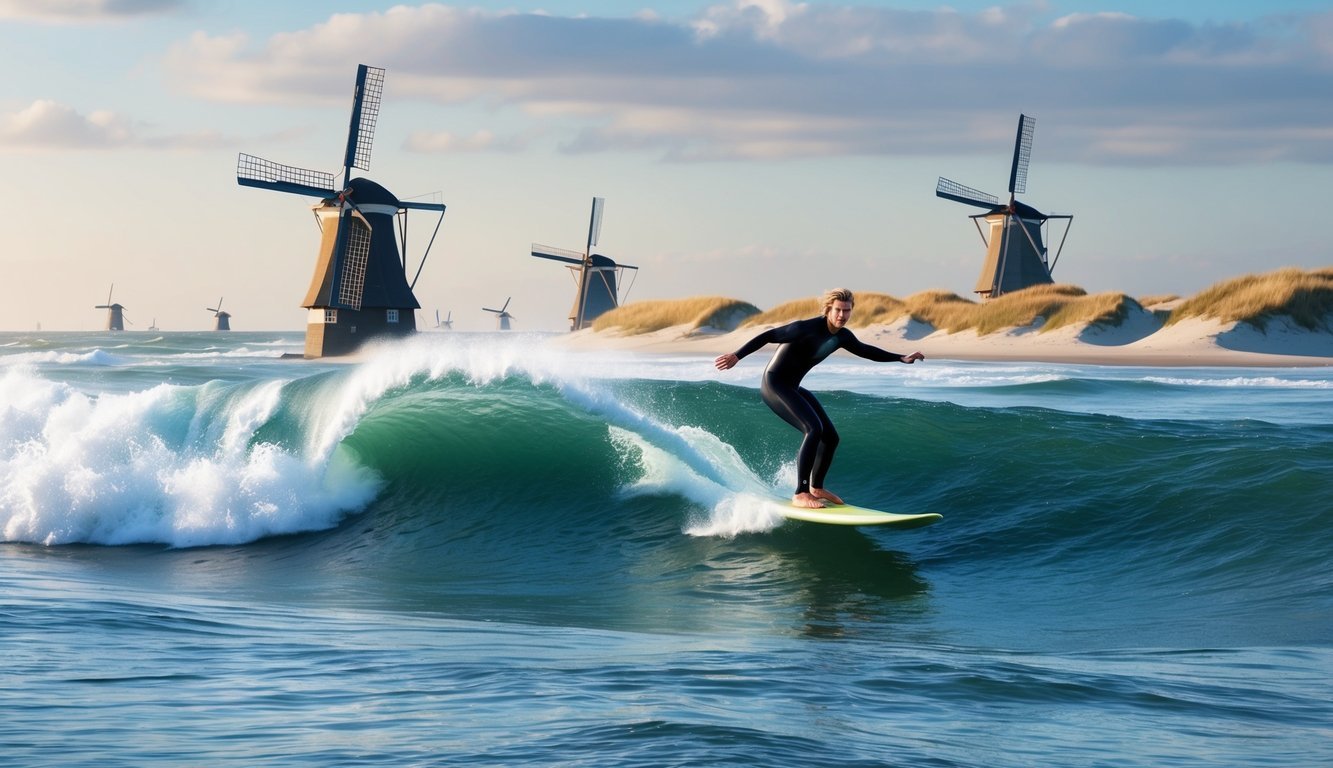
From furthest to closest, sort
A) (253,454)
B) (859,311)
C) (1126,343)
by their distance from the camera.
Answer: (859,311)
(1126,343)
(253,454)

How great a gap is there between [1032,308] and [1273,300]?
32.2 ft

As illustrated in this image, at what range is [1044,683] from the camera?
5.57 metres

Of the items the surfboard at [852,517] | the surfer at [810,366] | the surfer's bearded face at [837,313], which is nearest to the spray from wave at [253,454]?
the surfboard at [852,517]

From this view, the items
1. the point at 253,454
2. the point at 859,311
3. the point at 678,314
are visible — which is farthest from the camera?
the point at 678,314

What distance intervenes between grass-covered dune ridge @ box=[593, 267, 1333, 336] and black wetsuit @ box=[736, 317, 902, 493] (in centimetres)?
2963

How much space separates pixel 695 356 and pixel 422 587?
43.9 metres

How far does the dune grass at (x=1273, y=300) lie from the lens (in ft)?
128

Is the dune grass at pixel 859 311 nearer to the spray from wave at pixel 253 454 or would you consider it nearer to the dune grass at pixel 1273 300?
the dune grass at pixel 1273 300

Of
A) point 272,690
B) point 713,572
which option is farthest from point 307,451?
point 272,690

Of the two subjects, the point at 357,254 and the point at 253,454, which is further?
the point at 357,254

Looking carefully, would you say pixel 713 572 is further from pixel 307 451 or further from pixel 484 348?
pixel 484 348

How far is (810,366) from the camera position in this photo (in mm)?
8859

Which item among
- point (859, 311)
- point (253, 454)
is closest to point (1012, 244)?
point (859, 311)

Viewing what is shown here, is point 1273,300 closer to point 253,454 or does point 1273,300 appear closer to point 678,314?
point 678,314
